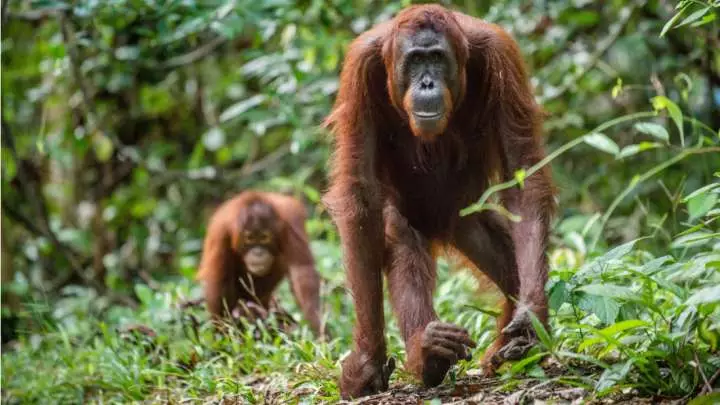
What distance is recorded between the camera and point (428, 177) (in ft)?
14.4

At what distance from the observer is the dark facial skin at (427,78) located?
153 inches

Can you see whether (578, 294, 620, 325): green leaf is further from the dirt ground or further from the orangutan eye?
the orangutan eye

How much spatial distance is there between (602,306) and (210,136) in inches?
227

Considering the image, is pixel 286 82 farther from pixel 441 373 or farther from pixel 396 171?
pixel 441 373

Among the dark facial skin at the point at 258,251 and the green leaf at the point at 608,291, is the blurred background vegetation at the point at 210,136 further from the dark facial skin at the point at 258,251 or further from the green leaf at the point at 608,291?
the dark facial skin at the point at 258,251

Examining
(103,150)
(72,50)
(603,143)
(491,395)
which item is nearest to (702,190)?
(603,143)

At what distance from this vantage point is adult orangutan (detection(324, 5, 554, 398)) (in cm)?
383

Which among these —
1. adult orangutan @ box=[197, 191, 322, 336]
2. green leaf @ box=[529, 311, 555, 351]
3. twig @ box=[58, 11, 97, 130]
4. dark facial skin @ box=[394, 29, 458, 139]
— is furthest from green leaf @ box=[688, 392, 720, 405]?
twig @ box=[58, 11, 97, 130]

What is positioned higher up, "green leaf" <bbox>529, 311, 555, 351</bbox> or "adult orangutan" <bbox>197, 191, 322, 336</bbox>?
"green leaf" <bbox>529, 311, 555, 351</bbox>

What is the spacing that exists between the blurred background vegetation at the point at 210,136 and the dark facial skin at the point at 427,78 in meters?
0.67

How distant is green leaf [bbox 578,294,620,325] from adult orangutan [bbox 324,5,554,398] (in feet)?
0.92

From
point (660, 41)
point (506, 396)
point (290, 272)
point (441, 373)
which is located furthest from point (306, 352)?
point (660, 41)

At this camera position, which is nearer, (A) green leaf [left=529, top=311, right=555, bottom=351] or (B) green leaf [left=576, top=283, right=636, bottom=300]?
(B) green leaf [left=576, top=283, right=636, bottom=300]

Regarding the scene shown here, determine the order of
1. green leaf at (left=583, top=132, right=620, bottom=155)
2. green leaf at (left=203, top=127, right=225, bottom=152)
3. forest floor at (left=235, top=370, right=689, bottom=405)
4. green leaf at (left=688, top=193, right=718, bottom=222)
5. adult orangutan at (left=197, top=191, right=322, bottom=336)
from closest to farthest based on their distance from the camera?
forest floor at (left=235, top=370, right=689, bottom=405)
green leaf at (left=688, top=193, right=718, bottom=222)
green leaf at (left=583, top=132, right=620, bottom=155)
adult orangutan at (left=197, top=191, right=322, bottom=336)
green leaf at (left=203, top=127, right=225, bottom=152)
